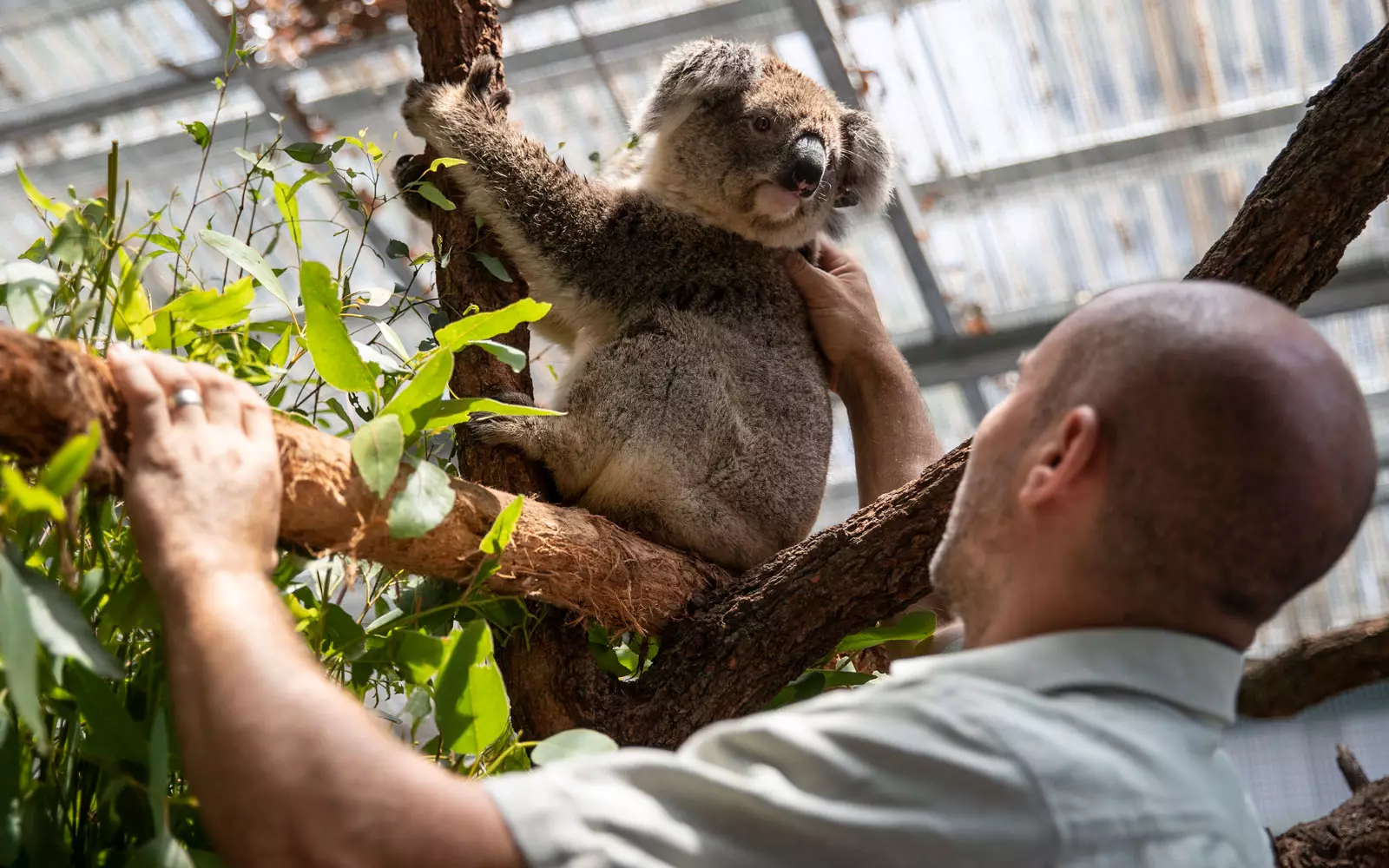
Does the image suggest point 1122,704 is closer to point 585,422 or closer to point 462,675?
point 462,675

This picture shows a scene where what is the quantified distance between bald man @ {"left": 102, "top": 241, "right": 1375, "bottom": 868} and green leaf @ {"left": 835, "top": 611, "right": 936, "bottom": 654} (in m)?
0.97

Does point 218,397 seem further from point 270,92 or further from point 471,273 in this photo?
point 270,92

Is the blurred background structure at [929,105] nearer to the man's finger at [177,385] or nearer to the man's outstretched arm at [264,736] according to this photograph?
the man's finger at [177,385]

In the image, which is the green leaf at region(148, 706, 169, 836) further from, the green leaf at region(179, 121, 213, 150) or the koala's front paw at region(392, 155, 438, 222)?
the koala's front paw at region(392, 155, 438, 222)

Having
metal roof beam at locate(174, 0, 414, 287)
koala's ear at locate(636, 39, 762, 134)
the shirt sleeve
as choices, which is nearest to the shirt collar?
the shirt sleeve

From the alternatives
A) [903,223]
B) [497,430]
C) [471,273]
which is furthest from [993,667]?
[903,223]

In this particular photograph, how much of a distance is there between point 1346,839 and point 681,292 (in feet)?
6.93

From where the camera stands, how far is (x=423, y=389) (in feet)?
5.88

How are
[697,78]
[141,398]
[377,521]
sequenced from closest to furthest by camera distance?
[141,398]
[377,521]
[697,78]

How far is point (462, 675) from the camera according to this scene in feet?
5.30

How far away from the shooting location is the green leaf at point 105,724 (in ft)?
4.59

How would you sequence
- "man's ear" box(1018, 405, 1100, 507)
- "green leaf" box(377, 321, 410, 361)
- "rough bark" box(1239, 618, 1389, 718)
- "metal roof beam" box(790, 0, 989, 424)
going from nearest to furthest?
"man's ear" box(1018, 405, 1100, 507) < "green leaf" box(377, 321, 410, 361) < "rough bark" box(1239, 618, 1389, 718) < "metal roof beam" box(790, 0, 989, 424)

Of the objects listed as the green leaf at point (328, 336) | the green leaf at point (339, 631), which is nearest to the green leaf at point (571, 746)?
the green leaf at point (339, 631)

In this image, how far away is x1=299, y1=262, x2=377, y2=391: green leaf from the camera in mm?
1680
